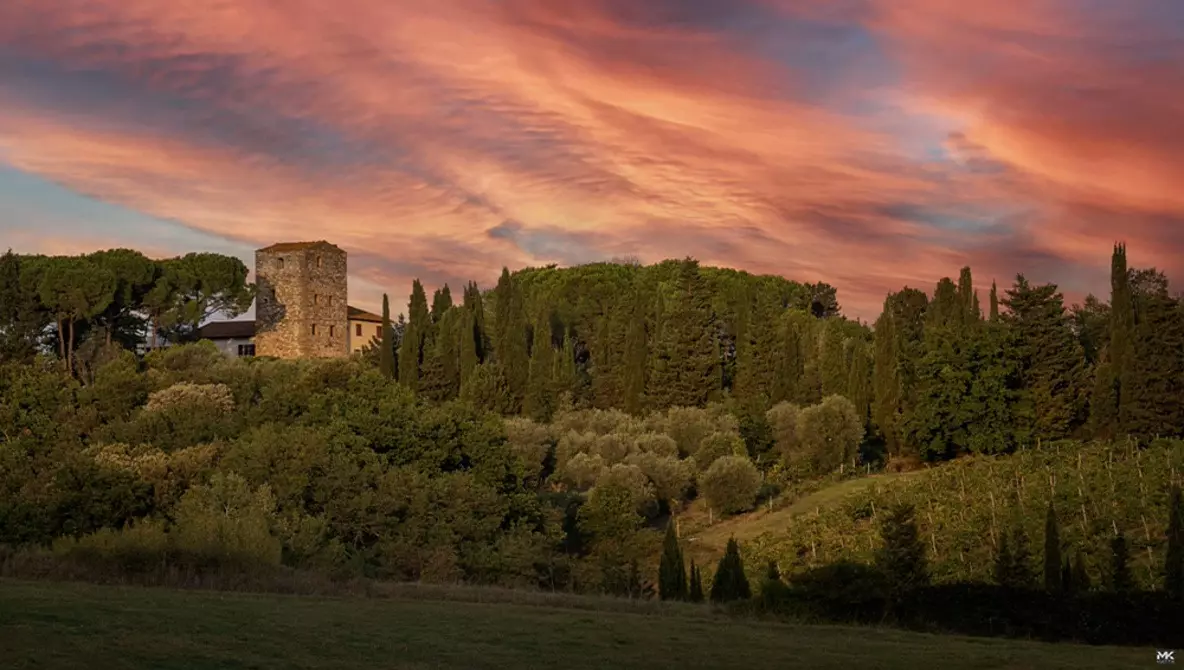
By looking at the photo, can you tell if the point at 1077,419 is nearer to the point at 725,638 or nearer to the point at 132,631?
the point at 725,638

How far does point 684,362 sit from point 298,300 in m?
27.9

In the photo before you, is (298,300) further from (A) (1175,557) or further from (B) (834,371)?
(A) (1175,557)

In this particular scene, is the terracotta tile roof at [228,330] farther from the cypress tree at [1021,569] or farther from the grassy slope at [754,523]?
the cypress tree at [1021,569]

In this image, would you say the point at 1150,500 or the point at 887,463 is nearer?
the point at 1150,500

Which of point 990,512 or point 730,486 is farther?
point 730,486

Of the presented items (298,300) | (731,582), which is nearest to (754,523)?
(731,582)

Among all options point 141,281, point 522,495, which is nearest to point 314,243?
point 141,281

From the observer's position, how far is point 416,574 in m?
32.5

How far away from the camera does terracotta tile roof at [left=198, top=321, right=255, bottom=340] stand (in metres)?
83.2

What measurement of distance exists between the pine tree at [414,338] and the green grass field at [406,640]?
52.8m

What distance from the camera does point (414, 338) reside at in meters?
74.2

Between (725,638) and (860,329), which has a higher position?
(860,329)

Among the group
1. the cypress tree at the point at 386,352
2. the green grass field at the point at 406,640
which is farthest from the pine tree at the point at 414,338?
the green grass field at the point at 406,640

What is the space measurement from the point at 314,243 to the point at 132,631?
70.1 meters
